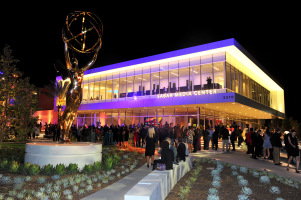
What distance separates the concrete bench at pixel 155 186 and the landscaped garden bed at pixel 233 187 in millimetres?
261

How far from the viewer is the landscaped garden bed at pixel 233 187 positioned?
6.41 meters

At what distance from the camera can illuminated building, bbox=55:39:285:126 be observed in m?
26.0

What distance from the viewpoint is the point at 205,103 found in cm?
2495

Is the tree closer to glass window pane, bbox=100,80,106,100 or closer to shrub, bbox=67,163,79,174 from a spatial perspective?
shrub, bbox=67,163,79,174

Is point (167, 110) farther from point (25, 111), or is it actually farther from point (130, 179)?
point (130, 179)

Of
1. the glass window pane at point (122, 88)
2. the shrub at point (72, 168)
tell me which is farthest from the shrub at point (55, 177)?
the glass window pane at point (122, 88)

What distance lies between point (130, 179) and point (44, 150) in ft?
11.5

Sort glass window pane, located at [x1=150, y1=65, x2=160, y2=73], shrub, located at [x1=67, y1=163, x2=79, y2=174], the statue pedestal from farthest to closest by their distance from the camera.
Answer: glass window pane, located at [x1=150, y1=65, x2=160, y2=73], the statue pedestal, shrub, located at [x1=67, y1=163, x2=79, y2=174]

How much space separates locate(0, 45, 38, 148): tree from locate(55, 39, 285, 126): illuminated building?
678 inches

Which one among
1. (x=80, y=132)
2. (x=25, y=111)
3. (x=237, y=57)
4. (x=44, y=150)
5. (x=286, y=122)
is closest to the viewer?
(x=44, y=150)

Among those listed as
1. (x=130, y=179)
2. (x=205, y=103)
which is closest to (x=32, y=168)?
(x=130, y=179)

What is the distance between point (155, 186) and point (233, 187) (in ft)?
11.4

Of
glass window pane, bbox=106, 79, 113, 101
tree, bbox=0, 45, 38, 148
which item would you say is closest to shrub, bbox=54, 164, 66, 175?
tree, bbox=0, 45, 38, 148

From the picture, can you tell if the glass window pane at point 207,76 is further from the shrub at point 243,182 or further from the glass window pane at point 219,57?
the shrub at point 243,182
